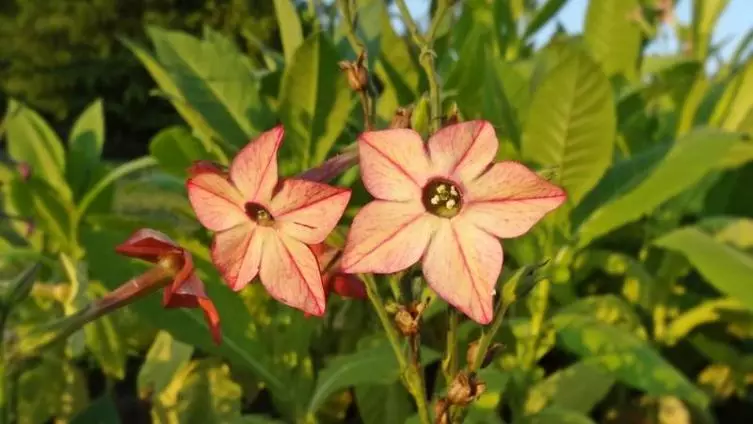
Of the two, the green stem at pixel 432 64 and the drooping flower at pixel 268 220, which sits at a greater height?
the green stem at pixel 432 64

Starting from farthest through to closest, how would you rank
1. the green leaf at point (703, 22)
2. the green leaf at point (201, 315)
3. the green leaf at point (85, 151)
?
the green leaf at point (703, 22) < the green leaf at point (85, 151) < the green leaf at point (201, 315)

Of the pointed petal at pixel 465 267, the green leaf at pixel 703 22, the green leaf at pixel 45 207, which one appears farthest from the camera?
the green leaf at pixel 703 22

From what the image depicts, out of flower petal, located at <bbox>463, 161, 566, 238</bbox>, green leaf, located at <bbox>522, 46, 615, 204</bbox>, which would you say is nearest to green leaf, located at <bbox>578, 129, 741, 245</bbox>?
green leaf, located at <bbox>522, 46, 615, 204</bbox>

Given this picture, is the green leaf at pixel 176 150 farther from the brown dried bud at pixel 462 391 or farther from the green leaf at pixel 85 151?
the brown dried bud at pixel 462 391

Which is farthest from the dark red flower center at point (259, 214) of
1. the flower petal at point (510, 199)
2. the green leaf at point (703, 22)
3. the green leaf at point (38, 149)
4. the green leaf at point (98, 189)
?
the green leaf at point (703, 22)

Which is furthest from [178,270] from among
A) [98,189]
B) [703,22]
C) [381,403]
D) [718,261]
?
[703,22]

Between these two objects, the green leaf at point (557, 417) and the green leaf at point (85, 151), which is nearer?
the green leaf at point (557, 417)

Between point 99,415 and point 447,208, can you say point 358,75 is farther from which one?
point 99,415

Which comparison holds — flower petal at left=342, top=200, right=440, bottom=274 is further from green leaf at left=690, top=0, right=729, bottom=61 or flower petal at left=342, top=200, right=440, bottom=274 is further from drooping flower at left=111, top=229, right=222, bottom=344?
green leaf at left=690, top=0, right=729, bottom=61
